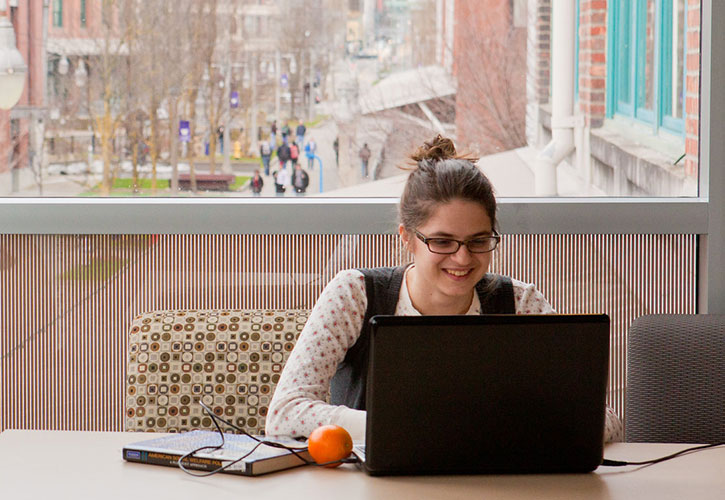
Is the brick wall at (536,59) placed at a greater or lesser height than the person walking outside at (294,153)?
greater

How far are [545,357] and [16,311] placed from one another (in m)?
1.88

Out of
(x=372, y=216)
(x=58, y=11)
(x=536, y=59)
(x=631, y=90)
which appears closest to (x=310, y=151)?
(x=372, y=216)

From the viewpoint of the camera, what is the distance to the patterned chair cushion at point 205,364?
2166 millimetres

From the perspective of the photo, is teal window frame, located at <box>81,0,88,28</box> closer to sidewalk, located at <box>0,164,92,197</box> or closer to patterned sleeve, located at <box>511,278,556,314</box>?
sidewalk, located at <box>0,164,92,197</box>

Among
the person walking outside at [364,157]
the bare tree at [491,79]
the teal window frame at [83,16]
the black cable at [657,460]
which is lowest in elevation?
the black cable at [657,460]

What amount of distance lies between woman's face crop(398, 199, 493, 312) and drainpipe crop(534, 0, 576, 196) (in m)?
0.87

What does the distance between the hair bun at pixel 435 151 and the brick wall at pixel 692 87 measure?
0.90 metres

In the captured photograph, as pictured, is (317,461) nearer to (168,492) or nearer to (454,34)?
(168,492)

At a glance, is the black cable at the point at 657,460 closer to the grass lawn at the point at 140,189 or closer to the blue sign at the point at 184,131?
the grass lawn at the point at 140,189

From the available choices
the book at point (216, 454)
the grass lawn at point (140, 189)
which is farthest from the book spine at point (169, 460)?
the grass lawn at point (140, 189)

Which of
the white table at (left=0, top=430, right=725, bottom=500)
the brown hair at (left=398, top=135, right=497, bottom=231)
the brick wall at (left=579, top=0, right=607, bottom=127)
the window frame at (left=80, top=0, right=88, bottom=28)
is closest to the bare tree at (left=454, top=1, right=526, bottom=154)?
the brick wall at (left=579, top=0, right=607, bottom=127)

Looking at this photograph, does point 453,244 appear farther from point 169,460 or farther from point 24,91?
point 24,91

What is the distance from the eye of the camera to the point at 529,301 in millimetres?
2123

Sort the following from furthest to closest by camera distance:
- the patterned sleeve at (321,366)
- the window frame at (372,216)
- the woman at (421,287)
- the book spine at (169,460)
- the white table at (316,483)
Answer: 1. the window frame at (372,216)
2. the woman at (421,287)
3. the patterned sleeve at (321,366)
4. the book spine at (169,460)
5. the white table at (316,483)
